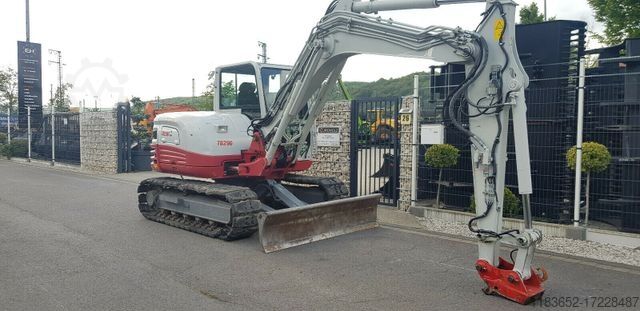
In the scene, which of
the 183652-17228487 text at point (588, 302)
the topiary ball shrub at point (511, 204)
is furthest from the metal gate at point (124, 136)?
the 183652-17228487 text at point (588, 302)

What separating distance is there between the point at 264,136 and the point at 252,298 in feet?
11.3

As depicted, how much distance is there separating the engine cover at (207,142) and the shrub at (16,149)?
19511mm

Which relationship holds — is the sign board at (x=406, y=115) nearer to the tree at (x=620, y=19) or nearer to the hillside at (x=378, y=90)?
the hillside at (x=378, y=90)

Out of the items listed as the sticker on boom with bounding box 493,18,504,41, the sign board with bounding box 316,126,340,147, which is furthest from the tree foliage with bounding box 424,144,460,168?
the sticker on boom with bounding box 493,18,504,41

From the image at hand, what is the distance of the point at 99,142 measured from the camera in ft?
61.5

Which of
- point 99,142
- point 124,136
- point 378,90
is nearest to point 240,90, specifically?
point 124,136

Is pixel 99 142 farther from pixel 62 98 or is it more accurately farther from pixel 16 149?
pixel 62 98

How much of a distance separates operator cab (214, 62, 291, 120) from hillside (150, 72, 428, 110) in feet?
3.26

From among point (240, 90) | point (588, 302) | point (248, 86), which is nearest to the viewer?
point (588, 302)

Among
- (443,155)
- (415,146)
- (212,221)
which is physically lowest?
(212,221)

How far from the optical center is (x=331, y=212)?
7750 millimetres

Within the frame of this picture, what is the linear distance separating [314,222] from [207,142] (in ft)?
7.15

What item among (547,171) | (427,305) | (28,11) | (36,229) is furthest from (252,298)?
(28,11)

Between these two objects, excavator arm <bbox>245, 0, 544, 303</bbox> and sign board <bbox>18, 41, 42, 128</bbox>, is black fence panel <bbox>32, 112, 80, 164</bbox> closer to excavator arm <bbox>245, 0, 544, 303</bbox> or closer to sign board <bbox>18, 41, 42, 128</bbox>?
sign board <bbox>18, 41, 42, 128</bbox>
